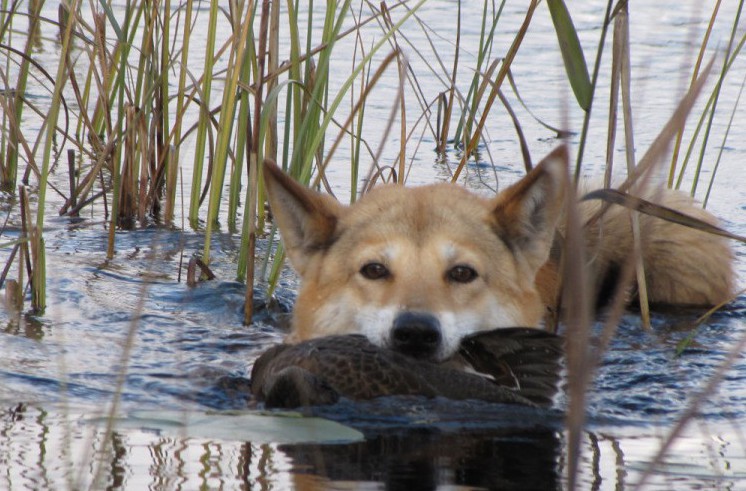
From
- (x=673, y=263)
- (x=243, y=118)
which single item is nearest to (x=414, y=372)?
(x=243, y=118)

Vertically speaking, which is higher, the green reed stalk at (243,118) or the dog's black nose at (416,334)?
the green reed stalk at (243,118)

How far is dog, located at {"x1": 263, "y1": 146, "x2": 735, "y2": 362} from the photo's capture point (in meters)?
4.23

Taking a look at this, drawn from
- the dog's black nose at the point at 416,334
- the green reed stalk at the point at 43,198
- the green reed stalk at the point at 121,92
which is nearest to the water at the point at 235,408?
the green reed stalk at the point at 43,198

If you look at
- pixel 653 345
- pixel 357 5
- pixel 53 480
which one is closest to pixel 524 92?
pixel 357 5

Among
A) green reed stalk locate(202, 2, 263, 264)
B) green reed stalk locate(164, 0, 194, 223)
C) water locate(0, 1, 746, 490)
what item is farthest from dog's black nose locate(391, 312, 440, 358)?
green reed stalk locate(164, 0, 194, 223)

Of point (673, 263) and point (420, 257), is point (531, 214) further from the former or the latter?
point (673, 263)

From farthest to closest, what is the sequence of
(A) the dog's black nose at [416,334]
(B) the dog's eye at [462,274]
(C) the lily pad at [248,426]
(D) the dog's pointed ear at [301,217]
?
(D) the dog's pointed ear at [301,217] → (B) the dog's eye at [462,274] → (A) the dog's black nose at [416,334] → (C) the lily pad at [248,426]

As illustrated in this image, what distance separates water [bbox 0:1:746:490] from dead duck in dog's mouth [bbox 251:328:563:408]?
0.07 meters

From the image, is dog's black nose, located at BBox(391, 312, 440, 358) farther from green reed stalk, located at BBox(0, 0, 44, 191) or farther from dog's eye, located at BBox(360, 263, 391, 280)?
green reed stalk, located at BBox(0, 0, 44, 191)

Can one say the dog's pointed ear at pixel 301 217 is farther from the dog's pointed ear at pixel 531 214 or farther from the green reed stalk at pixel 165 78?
the green reed stalk at pixel 165 78

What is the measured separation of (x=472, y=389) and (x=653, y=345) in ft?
6.57

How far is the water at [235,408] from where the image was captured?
3.34 m

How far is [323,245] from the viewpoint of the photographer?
4809mm

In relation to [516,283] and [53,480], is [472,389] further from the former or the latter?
[53,480]
